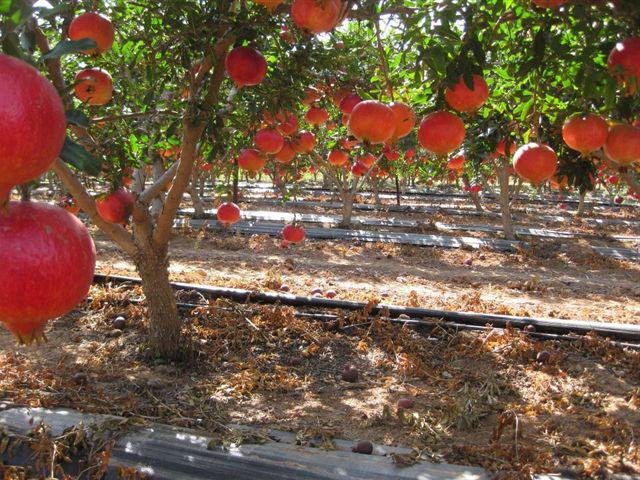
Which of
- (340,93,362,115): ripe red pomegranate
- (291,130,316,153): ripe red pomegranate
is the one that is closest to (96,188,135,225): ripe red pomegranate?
(340,93,362,115): ripe red pomegranate

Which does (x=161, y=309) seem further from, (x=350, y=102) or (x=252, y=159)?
(x=350, y=102)

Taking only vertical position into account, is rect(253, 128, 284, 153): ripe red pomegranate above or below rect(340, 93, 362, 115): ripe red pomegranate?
below

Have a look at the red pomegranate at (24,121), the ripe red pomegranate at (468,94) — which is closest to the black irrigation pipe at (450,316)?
the ripe red pomegranate at (468,94)

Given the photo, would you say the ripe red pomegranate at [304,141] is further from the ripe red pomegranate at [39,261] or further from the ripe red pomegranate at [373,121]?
the ripe red pomegranate at [39,261]

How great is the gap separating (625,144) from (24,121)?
201cm

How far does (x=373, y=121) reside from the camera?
2227mm

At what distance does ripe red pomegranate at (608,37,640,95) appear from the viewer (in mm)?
1670

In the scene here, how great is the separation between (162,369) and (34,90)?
308 cm

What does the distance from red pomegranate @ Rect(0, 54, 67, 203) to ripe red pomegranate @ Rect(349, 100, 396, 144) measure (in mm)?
1585

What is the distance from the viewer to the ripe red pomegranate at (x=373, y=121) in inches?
87.7

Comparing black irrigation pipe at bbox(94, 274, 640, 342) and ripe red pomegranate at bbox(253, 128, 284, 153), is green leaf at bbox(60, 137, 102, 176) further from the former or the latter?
black irrigation pipe at bbox(94, 274, 640, 342)

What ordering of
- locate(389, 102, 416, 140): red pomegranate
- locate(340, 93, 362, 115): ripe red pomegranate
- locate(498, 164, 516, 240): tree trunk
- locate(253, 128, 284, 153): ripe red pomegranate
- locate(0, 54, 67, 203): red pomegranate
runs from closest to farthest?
locate(0, 54, 67, 203): red pomegranate < locate(389, 102, 416, 140): red pomegranate < locate(340, 93, 362, 115): ripe red pomegranate < locate(253, 128, 284, 153): ripe red pomegranate < locate(498, 164, 516, 240): tree trunk

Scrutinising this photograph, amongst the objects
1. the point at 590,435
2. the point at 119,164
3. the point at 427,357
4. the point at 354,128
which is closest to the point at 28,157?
the point at 354,128

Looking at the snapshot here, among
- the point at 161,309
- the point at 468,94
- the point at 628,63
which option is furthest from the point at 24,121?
the point at 161,309
